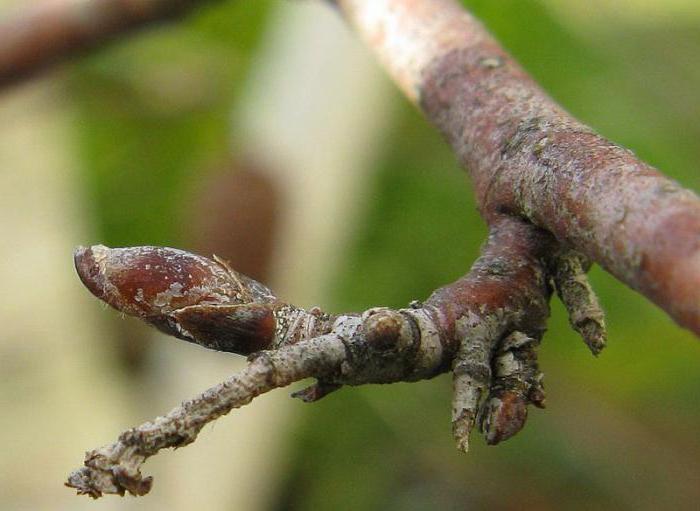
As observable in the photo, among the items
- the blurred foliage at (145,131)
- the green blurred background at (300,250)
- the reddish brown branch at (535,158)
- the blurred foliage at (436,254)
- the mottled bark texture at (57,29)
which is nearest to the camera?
the reddish brown branch at (535,158)

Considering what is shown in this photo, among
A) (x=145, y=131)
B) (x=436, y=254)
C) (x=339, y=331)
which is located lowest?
(x=436, y=254)

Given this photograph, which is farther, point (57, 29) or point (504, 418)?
point (57, 29)

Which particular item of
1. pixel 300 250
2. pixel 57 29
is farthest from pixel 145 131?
pixel 57 29

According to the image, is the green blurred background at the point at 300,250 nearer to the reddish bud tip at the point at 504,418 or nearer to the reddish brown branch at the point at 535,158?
the reddish brown branch at the point at 535,158

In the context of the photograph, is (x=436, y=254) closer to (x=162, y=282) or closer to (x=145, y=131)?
(x=145, y=131)

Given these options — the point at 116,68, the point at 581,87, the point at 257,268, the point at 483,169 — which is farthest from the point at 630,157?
the point at 581,87

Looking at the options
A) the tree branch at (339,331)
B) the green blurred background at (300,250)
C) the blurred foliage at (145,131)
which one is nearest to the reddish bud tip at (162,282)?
the tree branch at (339,331)

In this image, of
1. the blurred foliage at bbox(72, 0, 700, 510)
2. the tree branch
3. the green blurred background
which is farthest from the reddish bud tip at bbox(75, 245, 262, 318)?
the blurred foliage at bbox(72, 0, 700, 510)
